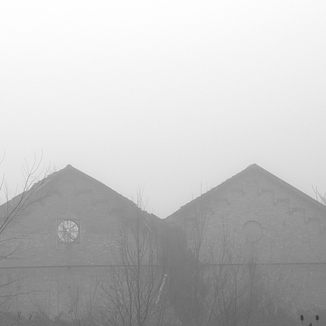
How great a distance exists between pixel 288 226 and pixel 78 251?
9224mm

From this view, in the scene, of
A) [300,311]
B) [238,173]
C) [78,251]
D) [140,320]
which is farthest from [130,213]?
[140,320]

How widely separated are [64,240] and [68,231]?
1.39ft

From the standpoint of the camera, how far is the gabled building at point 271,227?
27656mm

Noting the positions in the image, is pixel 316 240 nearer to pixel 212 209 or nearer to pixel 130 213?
pixel 212 209

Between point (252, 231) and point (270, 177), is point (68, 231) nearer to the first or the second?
point (252, 231)

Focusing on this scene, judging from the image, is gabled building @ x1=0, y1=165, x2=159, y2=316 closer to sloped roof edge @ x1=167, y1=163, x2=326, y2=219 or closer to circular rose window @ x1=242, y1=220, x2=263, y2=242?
sloped roof edge @ x1=167, y1=163, x2=326, y2=219

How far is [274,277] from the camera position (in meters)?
27.4

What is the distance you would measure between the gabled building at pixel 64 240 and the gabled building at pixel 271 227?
2846 millimetres

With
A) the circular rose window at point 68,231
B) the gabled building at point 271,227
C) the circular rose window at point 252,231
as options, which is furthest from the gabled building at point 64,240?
the circular rose window at point 252,231

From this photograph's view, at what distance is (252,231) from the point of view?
28.5 meters

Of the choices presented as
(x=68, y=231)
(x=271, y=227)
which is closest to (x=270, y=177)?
(x=271, y=227)

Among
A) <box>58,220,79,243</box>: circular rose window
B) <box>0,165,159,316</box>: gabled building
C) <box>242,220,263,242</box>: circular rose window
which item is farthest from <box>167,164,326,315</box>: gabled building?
<box>58,220,79,243</box>: circular rose window

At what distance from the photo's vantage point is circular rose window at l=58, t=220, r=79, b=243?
27281mm

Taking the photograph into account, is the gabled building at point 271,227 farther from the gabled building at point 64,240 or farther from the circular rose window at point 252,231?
the gabled building at point 64,240
